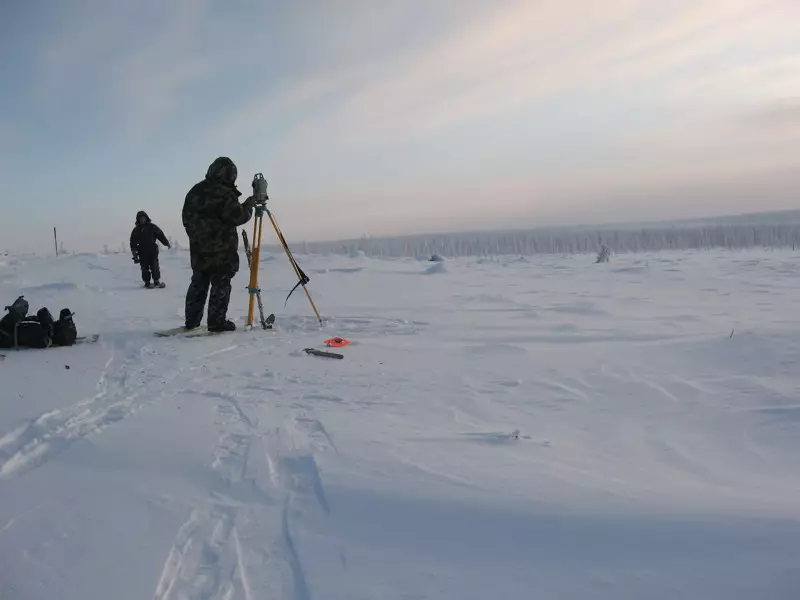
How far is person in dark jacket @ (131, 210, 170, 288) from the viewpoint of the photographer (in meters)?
10.5

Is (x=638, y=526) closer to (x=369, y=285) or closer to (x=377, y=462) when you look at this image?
(x=377, y=462)

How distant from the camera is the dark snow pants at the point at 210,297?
5.99 m

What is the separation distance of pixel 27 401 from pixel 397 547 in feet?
9.66

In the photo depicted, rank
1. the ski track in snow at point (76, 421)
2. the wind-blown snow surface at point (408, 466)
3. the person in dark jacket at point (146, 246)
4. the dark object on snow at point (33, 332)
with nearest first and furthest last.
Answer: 1. the wind-blown snow surface at point (408, 466)
2. the ski track in snow at point (76, 421)
3. the dark object on snow at point (33, 332)
4. the person in dark jacket at point (146, 246)

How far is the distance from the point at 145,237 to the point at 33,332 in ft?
19.4

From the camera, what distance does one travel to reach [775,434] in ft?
9.47

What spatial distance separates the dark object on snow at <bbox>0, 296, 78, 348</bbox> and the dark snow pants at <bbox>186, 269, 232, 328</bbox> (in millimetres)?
1205

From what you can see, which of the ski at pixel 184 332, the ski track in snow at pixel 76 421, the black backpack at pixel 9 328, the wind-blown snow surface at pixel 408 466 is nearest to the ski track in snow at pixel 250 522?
the wind-blown snow surface at pixel 408 466

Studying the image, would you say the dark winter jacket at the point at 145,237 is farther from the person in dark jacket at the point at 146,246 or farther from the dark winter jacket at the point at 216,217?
the dark winter jacket at the point at 216,217

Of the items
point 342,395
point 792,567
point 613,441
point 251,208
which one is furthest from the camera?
point 251,208

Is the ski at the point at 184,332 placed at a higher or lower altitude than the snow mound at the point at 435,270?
lower

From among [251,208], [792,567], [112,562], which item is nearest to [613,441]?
[792,567]

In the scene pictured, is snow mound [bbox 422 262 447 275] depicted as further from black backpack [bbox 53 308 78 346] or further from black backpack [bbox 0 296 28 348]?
black backpack [bbox 0 296 28 348]

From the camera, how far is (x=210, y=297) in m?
6.03
